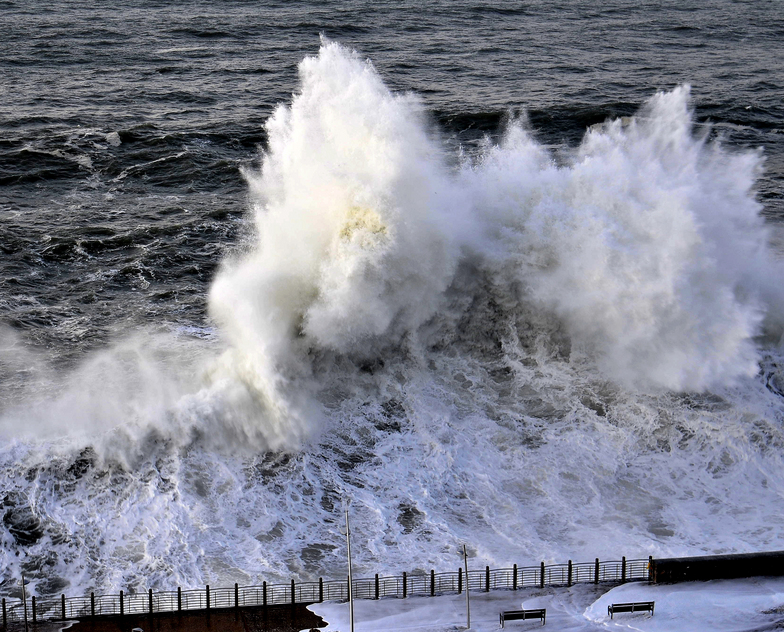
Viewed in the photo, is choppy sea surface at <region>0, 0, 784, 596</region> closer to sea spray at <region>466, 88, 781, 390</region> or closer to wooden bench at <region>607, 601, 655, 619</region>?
sea spray at <region>466, 88, 781, 390</region>

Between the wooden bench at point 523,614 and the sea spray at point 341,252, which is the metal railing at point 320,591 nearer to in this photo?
the wooden bench at point 523,614

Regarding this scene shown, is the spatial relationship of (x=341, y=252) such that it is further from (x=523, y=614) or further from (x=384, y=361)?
(x=523, y=614)

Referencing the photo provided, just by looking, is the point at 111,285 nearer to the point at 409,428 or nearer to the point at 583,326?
the point at 409,428

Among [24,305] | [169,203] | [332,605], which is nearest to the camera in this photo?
[332,605]

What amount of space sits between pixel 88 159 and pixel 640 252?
28.7 meters

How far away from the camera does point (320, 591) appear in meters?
19.5

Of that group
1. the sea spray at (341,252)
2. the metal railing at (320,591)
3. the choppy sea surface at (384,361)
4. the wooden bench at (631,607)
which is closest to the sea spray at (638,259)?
the choppy sea surface at (384,361)

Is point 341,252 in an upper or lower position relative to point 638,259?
upper

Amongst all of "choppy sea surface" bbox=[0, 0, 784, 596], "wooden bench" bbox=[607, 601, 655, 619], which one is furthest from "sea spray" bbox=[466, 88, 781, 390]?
"wooden bench" bbox=[607, 601, 655, 619]

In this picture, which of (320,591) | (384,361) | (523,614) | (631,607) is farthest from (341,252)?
(631,607)

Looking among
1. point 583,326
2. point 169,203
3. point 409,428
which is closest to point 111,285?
point 169,203

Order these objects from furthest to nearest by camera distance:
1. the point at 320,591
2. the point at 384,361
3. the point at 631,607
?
the point at 384,361
the point at 320,591
the point at 631,607

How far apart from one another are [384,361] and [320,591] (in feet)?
30.8

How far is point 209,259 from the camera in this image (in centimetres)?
3719
